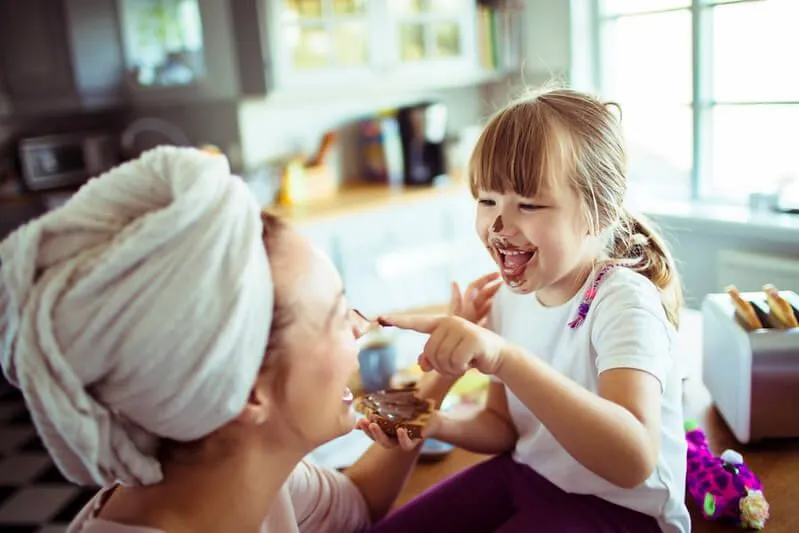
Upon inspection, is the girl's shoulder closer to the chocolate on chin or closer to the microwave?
the chocolate on chin

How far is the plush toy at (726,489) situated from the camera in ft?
3.31

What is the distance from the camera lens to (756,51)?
241 centimetres

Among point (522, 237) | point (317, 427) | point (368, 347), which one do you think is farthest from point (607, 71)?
point (317, 427)

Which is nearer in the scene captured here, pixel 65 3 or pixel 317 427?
pixel 317 427

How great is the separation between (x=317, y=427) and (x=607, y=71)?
2.93m

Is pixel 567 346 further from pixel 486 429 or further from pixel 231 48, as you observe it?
pixel 231 48

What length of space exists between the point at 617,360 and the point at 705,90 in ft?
7.25

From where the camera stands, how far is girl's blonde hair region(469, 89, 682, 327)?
97cm

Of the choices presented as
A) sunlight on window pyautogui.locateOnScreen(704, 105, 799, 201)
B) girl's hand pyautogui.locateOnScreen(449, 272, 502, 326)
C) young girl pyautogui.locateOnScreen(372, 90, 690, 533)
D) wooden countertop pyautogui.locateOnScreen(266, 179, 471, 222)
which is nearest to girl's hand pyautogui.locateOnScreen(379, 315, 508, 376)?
young girl pyautogui.locateOnScreen(372, 90, 690, 533)

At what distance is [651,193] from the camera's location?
2.67 metres

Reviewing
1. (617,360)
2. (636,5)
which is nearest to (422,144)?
(636,5)

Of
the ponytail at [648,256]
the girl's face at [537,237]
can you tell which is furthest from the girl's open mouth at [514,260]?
the ponytail at [648,256]

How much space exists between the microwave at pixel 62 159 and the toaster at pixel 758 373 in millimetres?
Answer: 3133

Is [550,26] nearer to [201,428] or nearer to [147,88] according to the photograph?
[147,88]
